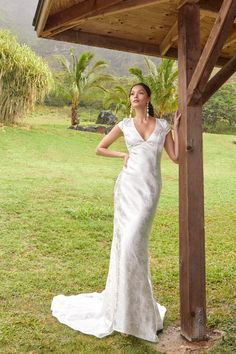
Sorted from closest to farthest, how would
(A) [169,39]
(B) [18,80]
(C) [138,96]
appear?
(C) [138,96] < (A) [169,39] < (B) [18,80]

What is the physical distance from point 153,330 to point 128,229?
877 mm

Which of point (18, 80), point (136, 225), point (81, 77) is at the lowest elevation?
point (136, 225)

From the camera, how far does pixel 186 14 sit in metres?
4.00

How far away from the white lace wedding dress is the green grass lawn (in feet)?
0.60

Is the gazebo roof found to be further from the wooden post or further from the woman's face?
the woman's face

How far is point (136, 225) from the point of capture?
387cm

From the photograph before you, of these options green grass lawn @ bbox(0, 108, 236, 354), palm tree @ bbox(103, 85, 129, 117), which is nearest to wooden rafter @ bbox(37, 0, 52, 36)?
green grass lawn @ bbox(0, 108, 236, 354)

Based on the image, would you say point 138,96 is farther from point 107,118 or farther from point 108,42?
point 107,118

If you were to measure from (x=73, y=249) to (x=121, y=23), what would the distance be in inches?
135

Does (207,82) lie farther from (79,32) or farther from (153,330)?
(153,330)

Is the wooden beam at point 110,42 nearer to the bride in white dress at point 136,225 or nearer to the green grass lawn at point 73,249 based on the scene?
the bride in white dress at point 136,225

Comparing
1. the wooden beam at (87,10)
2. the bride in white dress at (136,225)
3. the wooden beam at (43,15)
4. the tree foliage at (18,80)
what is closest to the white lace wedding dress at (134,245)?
the bride in white dress at (136,225)

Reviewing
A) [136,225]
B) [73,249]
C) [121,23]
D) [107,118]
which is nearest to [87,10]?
[121,23]

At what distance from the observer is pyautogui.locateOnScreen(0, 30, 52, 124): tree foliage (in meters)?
20.6
